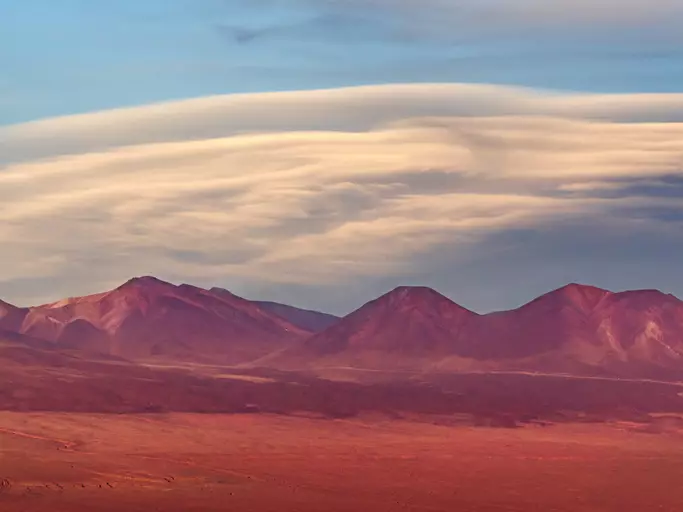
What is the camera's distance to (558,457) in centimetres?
5834

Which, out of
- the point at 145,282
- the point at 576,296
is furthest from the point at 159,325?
the point at 576,296

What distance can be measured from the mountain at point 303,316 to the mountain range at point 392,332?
21655 mm

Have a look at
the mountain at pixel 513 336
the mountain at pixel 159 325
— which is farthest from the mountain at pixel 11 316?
the mountain at pixel 513 336

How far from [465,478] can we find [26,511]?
1828cm

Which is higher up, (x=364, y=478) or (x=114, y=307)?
(x=114, y=307)

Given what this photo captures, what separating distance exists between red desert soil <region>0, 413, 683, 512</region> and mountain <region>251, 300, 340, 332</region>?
11141 cm

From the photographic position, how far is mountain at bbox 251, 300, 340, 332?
A: 184 meters

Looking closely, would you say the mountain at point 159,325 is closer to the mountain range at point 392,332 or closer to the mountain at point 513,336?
the mountain range at point 392,332

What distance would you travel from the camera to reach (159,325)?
148 meters

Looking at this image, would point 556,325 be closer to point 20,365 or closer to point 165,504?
point 20,365

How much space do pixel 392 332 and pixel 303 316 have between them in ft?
179

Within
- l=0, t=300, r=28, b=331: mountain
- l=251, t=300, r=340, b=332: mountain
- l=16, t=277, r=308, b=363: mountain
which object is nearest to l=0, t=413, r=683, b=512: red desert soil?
l=16, t=277, r=308, b=363: mountain

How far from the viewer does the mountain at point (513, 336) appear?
123m

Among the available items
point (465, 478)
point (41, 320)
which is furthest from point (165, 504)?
point (41, 320)
